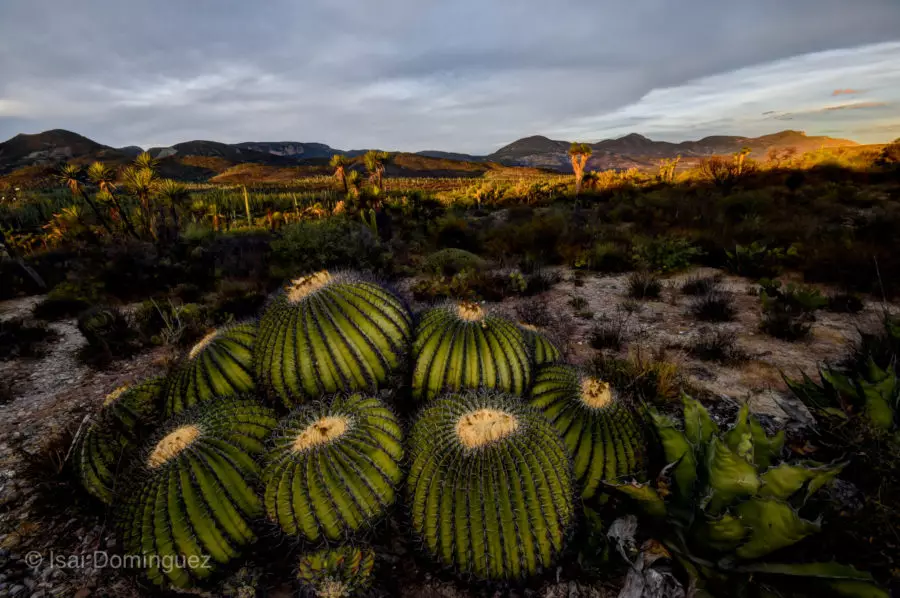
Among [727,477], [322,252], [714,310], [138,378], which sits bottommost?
[138,378]

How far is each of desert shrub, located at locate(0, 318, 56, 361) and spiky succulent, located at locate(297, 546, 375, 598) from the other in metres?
7.85

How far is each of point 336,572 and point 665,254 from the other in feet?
33.6

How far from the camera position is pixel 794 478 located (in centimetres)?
201

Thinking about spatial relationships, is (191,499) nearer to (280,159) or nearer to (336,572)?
(336,572)

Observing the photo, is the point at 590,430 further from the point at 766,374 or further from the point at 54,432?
the point at 54,432

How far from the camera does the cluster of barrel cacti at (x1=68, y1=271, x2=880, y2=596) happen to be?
2.04 metres

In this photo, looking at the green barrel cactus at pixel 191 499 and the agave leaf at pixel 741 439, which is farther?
the agave leaf at pixel 741 439

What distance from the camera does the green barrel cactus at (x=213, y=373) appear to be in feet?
9.51

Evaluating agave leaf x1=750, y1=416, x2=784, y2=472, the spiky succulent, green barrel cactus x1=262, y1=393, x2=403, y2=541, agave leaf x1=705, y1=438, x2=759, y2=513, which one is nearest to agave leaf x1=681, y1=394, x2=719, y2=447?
agave leaf x1=750, y1=416, x2=784, y2=472

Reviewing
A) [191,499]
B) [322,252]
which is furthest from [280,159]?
[191,499]

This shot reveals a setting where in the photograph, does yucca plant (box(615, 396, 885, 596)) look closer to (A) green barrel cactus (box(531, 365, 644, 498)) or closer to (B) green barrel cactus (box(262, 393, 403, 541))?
(A) green barrel cactus (box(531, 365, 644, 498))

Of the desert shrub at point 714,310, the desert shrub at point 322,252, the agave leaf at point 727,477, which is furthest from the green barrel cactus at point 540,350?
the desert shrub at point 322,252

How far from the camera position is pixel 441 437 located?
7.11 ft

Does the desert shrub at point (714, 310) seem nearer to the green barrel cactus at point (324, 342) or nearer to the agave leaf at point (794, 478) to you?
the agave leaf at point (794, 478)
